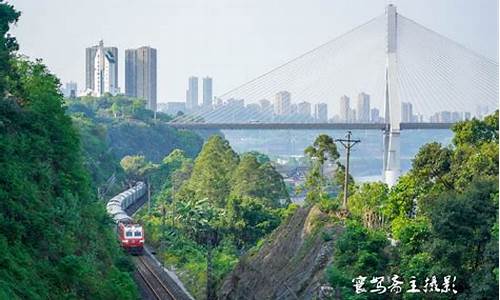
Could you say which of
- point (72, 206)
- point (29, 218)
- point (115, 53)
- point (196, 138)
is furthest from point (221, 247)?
point (196, 138)

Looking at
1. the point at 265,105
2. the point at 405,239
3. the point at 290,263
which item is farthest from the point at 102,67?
the point at 405,239

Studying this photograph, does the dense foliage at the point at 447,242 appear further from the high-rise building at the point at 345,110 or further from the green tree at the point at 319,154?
the high-rise building at the point at 345,110

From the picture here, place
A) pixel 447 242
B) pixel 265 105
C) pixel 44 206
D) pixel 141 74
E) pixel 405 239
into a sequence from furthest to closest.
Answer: pixel 141 74
pixel 265 105
pixel 405 239
pixel 44 206
pixel 447 242

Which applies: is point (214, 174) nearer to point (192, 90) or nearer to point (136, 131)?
point (136, 131)

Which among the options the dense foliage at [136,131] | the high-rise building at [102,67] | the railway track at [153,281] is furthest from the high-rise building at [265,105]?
the railway track at [153,281]

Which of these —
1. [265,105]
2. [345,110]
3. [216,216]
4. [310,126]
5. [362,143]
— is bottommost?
[216,216]

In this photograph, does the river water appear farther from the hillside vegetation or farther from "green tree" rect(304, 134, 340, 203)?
the hillside vegetation
